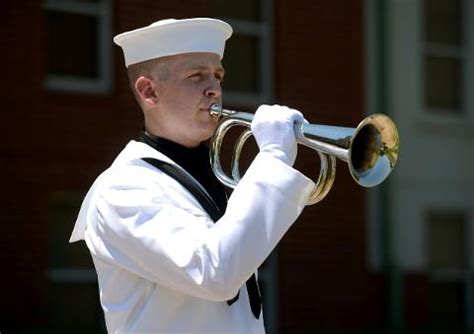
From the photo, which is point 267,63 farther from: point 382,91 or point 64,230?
point 64,230

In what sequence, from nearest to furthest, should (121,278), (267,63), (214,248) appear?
(214,248) < (121,278) < (267,63)

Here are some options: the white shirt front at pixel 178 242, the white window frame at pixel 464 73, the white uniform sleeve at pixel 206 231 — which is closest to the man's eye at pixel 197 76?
the white shirt front at pixel 178 242

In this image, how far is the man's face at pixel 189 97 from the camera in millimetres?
3496

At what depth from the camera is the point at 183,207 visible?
3.36m

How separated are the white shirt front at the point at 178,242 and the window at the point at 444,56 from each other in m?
9.86

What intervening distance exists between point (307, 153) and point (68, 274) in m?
2.07

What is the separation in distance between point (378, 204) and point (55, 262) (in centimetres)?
349

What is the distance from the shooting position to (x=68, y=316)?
1048 cm

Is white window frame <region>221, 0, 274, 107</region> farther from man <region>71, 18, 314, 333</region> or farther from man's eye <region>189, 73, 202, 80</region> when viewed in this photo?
man's eye <region>189, 73, 202, 80</region>

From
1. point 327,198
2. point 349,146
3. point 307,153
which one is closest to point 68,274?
point 307,153

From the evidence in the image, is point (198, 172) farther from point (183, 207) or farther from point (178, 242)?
point (178, 242)

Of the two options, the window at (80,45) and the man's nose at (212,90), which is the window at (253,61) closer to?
the window at (80,45)

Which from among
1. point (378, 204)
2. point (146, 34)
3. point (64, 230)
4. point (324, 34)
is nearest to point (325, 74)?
point (324, 34)

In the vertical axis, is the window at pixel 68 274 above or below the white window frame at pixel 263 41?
below
